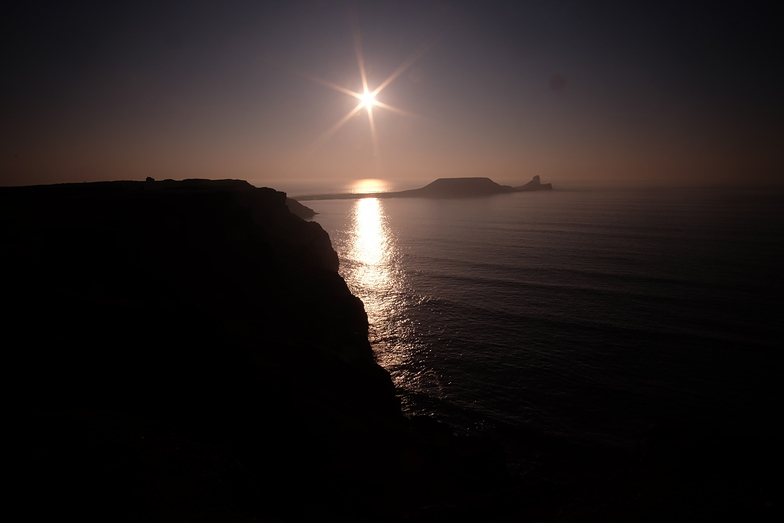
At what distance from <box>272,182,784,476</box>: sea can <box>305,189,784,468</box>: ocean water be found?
0.14m

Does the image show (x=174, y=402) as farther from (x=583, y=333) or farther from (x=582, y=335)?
(x=583, y=333)

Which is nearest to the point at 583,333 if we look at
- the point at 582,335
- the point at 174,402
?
the point at 582,335

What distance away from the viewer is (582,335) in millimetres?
35188

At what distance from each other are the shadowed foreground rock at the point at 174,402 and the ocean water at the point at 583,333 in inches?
337

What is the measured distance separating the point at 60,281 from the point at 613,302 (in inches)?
2061

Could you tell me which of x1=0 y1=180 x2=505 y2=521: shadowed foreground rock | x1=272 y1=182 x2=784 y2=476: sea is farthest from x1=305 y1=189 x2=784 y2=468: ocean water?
x1=0 y1=180 x2=505 y2=521: shadowed foreground rock

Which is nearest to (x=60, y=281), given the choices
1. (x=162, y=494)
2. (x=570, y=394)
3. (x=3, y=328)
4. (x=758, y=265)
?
(x=3, y=328)

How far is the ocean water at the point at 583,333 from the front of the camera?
25672 mm

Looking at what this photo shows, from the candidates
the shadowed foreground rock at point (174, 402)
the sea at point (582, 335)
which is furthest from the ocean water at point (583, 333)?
the shadowed foreground rock at point (174, 402)

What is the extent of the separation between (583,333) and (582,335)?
1.58 feet

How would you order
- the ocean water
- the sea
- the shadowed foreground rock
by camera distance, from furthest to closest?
the ocean water → the sea → the shadowed foreground rock

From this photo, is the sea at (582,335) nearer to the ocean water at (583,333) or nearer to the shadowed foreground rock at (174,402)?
the ocean water at (583,333)

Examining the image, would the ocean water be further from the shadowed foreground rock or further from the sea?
the shadowed foreground rock

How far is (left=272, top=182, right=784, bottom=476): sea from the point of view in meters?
25.3
